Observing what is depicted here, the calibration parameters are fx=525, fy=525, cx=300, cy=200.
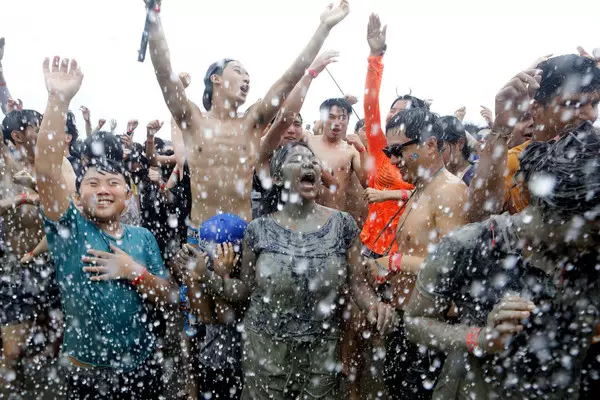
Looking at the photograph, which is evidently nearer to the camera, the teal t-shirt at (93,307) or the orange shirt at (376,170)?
the teal t-shirt at (93,307)

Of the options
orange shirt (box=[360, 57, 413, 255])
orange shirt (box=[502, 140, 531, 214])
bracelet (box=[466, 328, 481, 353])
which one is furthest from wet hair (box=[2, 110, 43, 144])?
bracelet (box=[466, 328, 481, 353])

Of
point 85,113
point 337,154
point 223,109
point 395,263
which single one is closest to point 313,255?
point 395,263

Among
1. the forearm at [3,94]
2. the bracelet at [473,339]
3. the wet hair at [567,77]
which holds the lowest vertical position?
the bracelet at [473,339]

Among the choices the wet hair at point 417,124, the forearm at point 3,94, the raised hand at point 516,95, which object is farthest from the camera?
the forearm at point 3,94

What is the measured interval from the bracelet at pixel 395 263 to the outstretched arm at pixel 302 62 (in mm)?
1736

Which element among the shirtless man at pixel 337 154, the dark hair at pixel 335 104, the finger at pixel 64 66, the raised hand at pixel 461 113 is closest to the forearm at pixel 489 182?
the shirtless man at pixel 337 154

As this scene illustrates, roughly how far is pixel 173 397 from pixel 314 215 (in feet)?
7.69

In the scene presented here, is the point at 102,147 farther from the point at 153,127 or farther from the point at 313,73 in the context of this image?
the point at 153,127

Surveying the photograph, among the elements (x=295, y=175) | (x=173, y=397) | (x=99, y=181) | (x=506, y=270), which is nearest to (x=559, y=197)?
(x=506, y=270)

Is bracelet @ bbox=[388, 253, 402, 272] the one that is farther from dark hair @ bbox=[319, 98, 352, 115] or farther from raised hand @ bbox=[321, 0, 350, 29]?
dark hair @ bbox=[319, 98, 352, 115]

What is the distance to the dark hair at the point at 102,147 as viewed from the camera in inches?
143

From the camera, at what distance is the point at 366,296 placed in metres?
3.18

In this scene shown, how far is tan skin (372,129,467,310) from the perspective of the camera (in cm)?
334

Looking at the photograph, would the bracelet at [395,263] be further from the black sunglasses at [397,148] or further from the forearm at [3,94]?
the forearm at [3,94]
